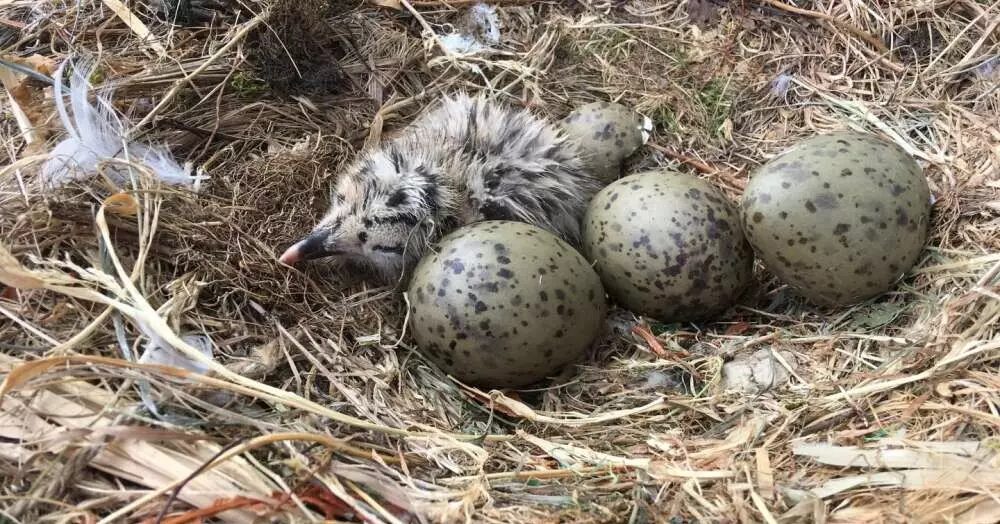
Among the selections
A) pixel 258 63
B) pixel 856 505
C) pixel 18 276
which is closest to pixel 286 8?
pixel 258 63

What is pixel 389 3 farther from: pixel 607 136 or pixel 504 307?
pixel 504 307

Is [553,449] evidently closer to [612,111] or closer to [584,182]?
[584,182]

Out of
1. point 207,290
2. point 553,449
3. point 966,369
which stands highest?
point 966,369

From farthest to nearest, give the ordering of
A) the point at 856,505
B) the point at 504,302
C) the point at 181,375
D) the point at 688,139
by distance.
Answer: the point at 688,139, the point at 504,302, the point at 181,375, the point at 856,505

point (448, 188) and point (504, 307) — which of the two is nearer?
point (504, 307)

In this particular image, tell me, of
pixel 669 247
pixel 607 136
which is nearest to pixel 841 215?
pixel 669 247

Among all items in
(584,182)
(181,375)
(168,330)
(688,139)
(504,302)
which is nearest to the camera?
(181,375)
